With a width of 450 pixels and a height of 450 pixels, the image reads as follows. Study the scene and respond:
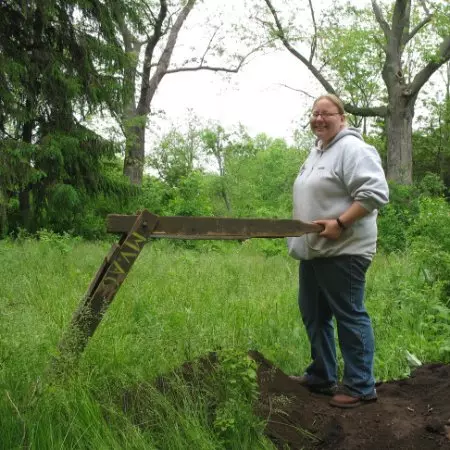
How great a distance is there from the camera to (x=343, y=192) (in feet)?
12.1

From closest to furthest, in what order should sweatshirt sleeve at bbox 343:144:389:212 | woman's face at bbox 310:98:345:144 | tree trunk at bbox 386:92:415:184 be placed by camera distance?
sweatshirt sleeve at bbox 343:144:389:212
woman's face at bbox 310:98:345:144
tree trunk at bbox 386:92:415:184

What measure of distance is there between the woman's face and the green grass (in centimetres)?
151

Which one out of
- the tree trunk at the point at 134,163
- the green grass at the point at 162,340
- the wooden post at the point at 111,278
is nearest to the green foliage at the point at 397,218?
the green grass at the point at 162,340

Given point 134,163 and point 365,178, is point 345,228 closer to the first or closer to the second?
point 365,178

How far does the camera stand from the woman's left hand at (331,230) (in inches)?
140

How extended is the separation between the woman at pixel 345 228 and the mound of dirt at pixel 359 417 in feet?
0.62

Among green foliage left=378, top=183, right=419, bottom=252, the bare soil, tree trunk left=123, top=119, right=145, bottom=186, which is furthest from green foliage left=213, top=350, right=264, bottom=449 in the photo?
tree trunk left=123, top=119, right=145, bottom=186

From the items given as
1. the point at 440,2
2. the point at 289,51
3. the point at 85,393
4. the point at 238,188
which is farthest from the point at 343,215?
the point at 238,188

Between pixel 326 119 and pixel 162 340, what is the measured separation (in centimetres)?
179

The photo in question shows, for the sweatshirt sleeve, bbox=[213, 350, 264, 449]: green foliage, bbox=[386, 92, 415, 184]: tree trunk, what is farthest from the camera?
bbox=[386, 92, 415, 184]: tree trunk

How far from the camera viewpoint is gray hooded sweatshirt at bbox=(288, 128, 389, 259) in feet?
11.5

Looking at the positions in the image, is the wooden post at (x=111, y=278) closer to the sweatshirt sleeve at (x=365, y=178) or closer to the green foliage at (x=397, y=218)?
the sweatshirt sleeve at (x=365, y=178)

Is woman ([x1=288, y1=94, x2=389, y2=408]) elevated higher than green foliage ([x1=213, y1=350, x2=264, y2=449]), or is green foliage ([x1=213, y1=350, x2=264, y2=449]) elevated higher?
woman ([x1=288, y1=94, x2=389, y2=408])

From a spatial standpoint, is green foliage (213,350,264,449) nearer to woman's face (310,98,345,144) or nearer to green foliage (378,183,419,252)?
woman's face (310,98,345,144)
